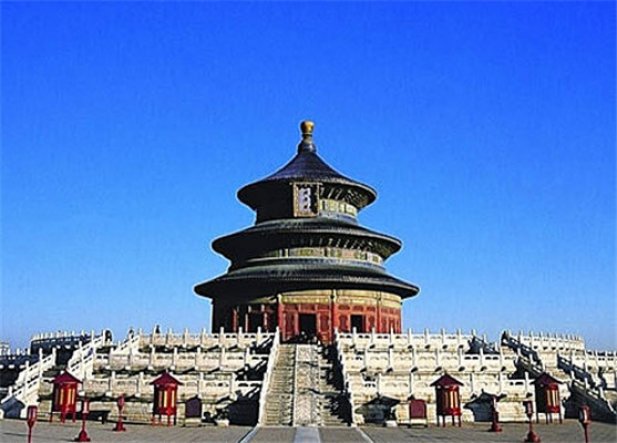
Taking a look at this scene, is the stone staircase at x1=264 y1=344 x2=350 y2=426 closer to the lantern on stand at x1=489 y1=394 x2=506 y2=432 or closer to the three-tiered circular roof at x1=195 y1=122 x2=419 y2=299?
the lantern on stand at x1=489 y1=394 x2=506 y2=432

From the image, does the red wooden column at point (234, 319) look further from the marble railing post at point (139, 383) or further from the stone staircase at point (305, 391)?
the marble railing post at point (139, 383)

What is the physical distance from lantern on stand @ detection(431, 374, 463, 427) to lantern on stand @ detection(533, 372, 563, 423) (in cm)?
398

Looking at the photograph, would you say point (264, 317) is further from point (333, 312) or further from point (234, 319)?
point (333, 312)

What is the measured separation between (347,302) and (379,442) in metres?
26.8

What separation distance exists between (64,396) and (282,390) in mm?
8657

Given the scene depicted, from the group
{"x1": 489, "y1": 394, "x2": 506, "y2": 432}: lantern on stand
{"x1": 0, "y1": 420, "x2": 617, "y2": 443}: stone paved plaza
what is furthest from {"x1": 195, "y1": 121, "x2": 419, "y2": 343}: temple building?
{"x1": 0, "y1": 420, "x2": 617, "y2": 443}: stone paved plaza

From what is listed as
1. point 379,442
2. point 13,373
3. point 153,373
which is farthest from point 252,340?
point 379,442

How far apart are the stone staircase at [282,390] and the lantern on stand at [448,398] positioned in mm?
5774

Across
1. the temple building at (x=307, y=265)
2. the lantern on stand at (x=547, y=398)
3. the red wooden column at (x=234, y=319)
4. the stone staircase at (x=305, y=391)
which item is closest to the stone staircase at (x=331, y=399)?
the stone staircase at (x=305, y=391)

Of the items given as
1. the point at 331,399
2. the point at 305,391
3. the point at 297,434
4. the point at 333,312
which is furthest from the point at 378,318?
the point at 297,434

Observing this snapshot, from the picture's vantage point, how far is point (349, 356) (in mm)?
36500

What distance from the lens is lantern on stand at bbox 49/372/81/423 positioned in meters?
30.8

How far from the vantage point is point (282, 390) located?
108 feet

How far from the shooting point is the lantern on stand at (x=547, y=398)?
1280 inches
